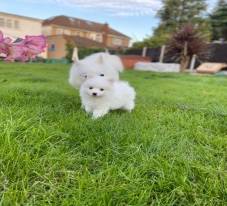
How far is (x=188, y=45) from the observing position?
11727 millimetres

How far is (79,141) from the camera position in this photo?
1352mm

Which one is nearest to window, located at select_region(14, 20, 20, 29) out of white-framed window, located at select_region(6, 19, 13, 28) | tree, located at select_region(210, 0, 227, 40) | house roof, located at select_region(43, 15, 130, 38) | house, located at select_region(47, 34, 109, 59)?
white-framed window, located at select_region(6, 19, 13, 28)

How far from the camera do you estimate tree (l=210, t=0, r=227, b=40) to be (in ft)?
80.5

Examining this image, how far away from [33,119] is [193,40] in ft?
39.3

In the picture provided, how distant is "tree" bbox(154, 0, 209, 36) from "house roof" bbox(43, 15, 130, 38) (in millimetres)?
10079

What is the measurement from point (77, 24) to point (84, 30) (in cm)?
162

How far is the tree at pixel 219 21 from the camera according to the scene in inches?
966

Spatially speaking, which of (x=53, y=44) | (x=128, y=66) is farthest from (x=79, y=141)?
(x=53, y=44)

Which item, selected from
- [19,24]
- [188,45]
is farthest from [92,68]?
[19,24]

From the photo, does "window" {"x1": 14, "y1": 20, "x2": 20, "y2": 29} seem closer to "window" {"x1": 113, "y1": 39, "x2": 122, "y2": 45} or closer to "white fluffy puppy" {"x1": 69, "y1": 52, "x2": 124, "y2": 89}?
"window" {"x1": 113, "y1": 39, "x2": 122, "y2": 45}

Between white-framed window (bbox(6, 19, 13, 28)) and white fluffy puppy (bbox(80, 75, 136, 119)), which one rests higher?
white-framed window (bbox(6, 19, 13, 28))

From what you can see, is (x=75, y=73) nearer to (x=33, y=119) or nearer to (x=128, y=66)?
(x=33, y=119)

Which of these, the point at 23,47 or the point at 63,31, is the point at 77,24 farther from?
the point at 23,47

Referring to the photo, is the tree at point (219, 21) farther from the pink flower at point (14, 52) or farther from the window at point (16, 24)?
the pink flower at point (14, 52)
